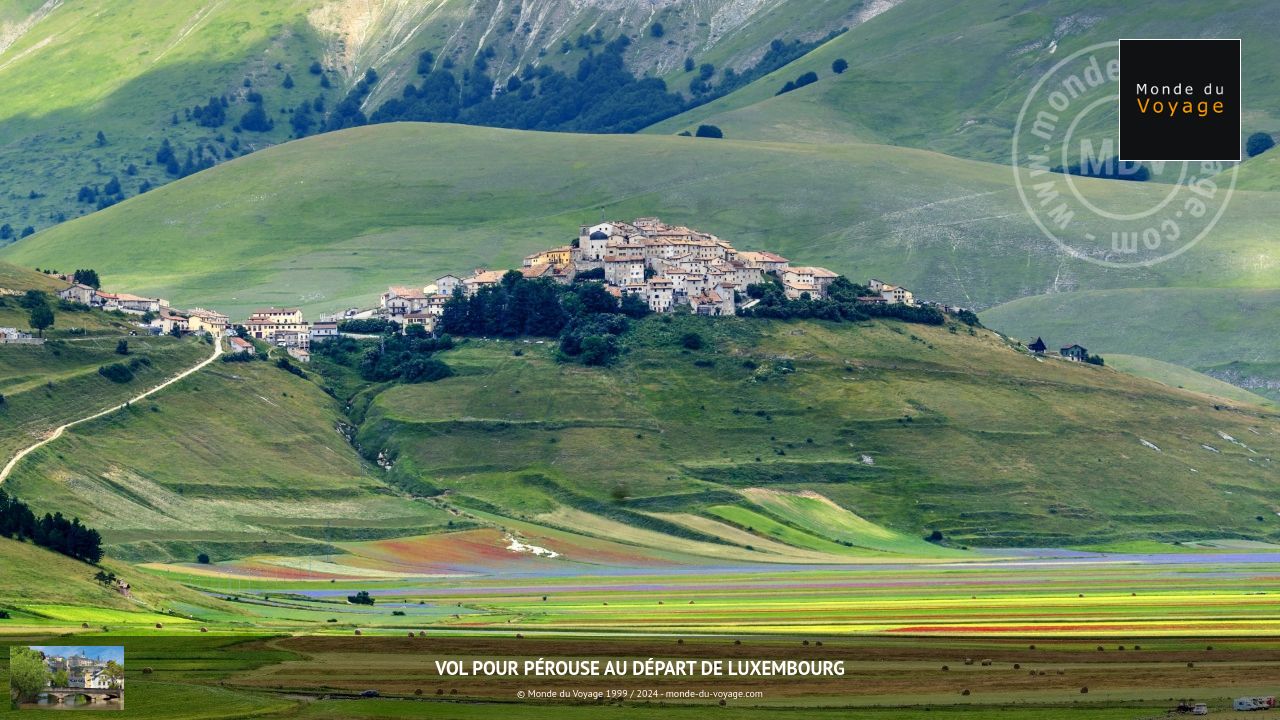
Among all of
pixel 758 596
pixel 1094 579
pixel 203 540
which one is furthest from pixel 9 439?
pixel 1094 579

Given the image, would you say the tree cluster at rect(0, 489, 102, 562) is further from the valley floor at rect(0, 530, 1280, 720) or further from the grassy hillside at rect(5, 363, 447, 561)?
the grassy hillside at rect(5, 363, 447, 561)

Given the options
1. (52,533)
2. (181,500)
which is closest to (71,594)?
(52,533)

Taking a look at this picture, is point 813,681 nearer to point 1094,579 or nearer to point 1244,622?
point 1244,622

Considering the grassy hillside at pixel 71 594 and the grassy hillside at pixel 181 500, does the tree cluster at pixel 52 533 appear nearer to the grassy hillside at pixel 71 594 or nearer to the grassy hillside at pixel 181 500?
the grassy hillside at pixel 71 594

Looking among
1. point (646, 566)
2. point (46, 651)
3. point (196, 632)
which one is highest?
point (46, 651)

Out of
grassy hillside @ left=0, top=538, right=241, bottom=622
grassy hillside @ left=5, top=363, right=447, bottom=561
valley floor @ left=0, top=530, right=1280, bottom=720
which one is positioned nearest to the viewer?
valley floor @ left=0, top=530, right=1280, bottom=720

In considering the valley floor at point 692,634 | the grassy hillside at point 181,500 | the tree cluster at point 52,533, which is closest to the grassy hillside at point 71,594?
the valley floor at point 692,634

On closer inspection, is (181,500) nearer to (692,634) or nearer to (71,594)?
(71,594)

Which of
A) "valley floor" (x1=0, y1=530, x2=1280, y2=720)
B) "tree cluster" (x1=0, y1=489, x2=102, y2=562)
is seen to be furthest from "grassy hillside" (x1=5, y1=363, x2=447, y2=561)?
→ "tree cluster" (x1=0, y1=489, x2=102, y2=562)
